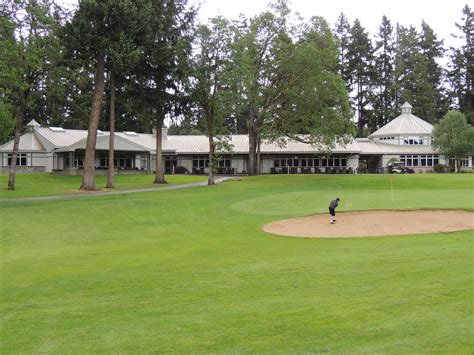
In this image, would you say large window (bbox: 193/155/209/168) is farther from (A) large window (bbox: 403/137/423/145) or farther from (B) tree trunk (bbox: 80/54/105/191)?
(B) tree trunk (bbox: 80/54/105/191)

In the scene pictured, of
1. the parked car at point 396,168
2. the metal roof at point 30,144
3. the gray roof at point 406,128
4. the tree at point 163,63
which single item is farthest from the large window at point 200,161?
the gray roof at point 406,128

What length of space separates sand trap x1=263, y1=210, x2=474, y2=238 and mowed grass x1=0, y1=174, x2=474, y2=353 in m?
1.34

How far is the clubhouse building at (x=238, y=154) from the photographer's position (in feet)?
212

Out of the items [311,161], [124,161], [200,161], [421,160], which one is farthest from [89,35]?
[421,160]

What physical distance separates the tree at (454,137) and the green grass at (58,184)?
35.6 meters

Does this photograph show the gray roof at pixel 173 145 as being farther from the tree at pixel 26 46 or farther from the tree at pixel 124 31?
the tree at pixel 124 31

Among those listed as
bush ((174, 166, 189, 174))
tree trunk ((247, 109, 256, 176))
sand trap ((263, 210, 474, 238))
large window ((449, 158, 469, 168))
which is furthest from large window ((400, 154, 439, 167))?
sand trap ((263, 210, 474, 238))

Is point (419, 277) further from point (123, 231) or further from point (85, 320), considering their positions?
point (123, 231)

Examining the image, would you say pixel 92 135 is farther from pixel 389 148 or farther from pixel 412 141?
pixel 412 141

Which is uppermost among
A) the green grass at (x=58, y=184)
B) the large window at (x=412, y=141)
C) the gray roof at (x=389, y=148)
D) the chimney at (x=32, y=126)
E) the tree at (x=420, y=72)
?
the tree at (x=420, y=72)

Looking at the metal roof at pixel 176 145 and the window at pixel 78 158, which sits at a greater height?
the metal roof at pixel 176 145

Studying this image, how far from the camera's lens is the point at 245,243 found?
15219 millimetres

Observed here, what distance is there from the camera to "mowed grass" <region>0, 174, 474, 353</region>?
6.01 m

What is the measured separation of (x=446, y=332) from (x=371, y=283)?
2900 millimetres
